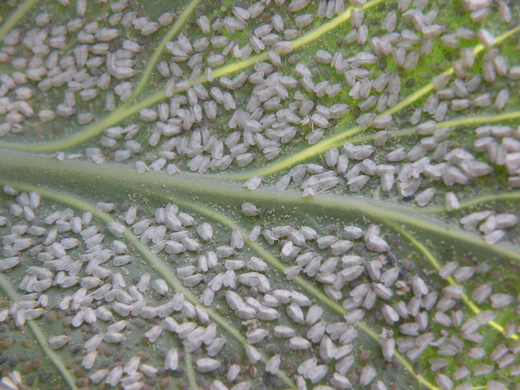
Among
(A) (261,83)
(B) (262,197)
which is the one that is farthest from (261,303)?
(A) (261,83)

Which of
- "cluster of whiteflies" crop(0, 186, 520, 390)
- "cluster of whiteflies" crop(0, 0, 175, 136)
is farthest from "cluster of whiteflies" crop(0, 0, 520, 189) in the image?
"cluster of whiteflies" crop(0, 186, 520, 390)

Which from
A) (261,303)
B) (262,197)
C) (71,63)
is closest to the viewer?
(261,303)

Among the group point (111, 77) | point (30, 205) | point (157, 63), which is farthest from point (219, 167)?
point (30, 205)

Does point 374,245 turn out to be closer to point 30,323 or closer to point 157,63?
point 157,63

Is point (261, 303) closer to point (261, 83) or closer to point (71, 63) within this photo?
point (261, 83)

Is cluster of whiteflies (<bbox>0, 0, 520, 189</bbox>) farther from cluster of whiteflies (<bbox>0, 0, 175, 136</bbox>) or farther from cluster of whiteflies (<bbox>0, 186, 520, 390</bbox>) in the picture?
cluster of whiteflies (<bbox>0, 186, 520, 390</bbox>)

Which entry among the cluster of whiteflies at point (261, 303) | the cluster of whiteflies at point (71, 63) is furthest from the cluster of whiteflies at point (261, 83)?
the cluster of whiteflies at point (261, 303)
